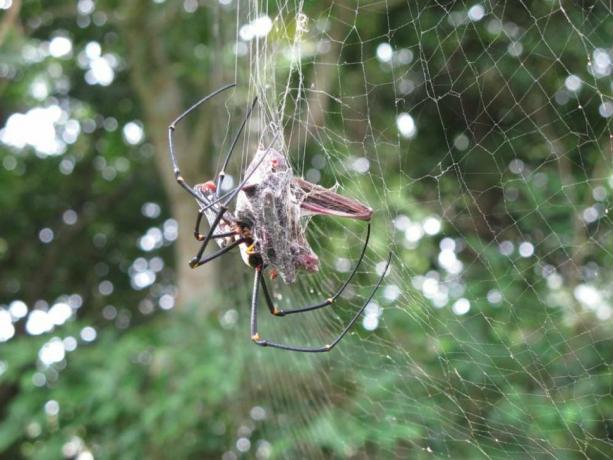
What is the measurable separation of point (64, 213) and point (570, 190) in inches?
230

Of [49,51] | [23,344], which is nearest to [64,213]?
[49,51]

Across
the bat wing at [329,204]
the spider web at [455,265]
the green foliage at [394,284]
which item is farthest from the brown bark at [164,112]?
the bat wing at [329,204]

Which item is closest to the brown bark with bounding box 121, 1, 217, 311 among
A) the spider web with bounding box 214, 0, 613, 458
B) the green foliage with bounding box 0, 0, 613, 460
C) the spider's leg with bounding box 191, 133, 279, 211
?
the green foliage with bounding box 0, 0, 613, 460

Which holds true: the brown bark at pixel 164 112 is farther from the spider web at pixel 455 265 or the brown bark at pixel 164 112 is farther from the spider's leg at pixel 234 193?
the spider's leg at pixel 234 193

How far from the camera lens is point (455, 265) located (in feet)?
17.7

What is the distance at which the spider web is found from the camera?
3961mm

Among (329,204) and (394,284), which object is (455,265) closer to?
(394,284)

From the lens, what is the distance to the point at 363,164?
14.0 feet

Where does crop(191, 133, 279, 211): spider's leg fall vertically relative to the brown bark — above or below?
Result: below

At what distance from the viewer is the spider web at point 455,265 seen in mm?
3961

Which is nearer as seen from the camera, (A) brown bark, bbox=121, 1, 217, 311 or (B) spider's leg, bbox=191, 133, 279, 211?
(B) spider's leg, bbox=191, 133, 279, 211

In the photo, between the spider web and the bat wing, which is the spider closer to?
the bat wing

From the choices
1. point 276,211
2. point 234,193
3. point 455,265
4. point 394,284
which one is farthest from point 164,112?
point 276,211

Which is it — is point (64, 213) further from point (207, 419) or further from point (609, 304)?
point (609, 304)
